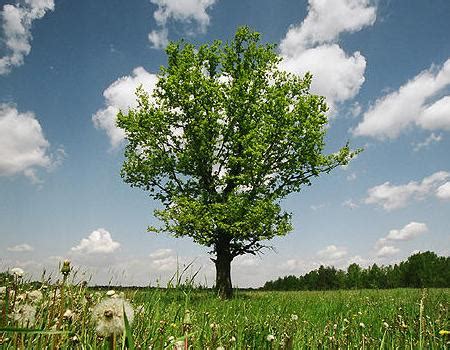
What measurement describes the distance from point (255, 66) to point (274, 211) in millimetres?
9078

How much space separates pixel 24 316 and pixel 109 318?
1400mm

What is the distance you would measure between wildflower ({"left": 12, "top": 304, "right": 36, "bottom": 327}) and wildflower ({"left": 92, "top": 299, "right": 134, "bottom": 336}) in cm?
114

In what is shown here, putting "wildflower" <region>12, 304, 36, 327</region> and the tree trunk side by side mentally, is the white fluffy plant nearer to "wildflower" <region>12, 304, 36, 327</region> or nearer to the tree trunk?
"wildflower" <region>12, 304, 36, 327</region>

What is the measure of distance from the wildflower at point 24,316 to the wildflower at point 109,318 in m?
1.14

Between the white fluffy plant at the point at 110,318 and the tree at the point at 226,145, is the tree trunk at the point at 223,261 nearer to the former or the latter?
the tree at the point at 226,145

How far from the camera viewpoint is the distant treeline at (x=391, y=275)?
6009 centimetres

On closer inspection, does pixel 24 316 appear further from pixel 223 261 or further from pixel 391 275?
pixel 391 275

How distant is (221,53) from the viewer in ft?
84.1

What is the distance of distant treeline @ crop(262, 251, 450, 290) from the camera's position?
197 feet

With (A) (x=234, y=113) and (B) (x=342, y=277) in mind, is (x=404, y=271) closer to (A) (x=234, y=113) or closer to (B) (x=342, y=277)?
(B) (x=342, y=277)

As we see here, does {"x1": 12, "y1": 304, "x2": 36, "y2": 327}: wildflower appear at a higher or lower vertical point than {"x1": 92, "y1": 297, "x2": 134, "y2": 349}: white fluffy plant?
higher

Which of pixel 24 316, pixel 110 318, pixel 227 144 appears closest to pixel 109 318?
pixel 110 318

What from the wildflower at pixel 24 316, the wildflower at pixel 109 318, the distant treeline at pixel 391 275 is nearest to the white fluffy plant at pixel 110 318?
the wildflower at pixel 109 318

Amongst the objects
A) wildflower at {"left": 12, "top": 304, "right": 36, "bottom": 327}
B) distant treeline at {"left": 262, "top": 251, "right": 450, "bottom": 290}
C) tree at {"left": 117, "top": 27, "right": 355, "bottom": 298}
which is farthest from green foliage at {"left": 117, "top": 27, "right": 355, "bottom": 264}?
distant treeline at {"left": 262, "top": 251, "right": 450, "bottom": 290}
